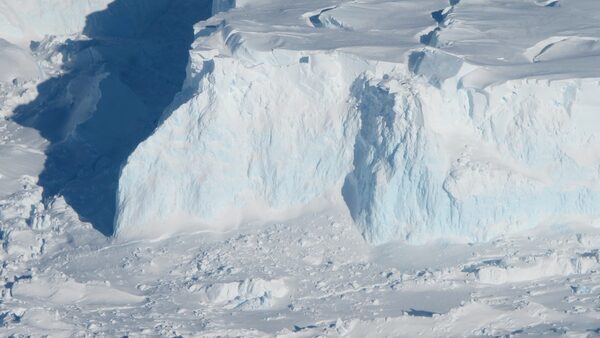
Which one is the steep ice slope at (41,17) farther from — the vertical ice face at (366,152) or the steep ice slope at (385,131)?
the vertical ice face at (366,152)

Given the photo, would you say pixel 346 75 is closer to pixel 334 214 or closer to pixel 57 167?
pixel 334 214

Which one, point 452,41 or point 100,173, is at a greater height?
point 452,41

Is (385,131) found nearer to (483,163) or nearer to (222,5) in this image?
(483,163)

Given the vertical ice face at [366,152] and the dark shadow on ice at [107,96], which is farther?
the dark shadow on ice at [107,96]

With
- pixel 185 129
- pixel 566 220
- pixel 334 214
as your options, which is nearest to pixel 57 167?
pixel 185 129

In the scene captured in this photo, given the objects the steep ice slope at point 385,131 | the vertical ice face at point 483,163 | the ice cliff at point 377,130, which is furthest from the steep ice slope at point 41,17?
the vertical ice face at point 483,163

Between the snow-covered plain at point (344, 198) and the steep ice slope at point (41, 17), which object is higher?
the steep ice slope at point (41, 17)
